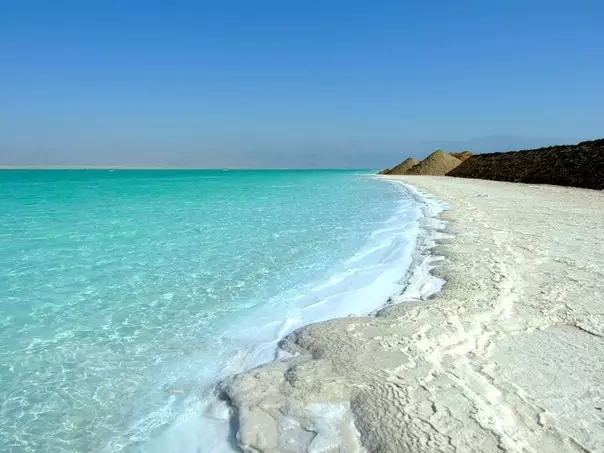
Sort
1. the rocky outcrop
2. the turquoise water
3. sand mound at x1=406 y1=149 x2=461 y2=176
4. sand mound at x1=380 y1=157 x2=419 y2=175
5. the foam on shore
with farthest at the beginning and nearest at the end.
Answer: sand mound at x1=380 y1=157 x2=419 y2=175 → sand mound at x1=406 y1=149 x2=461 y2=176 → the rocky outcrop → the turquoise water → the foam on shore

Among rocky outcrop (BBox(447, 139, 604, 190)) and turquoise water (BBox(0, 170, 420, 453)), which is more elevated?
rocky outcrop (BBox(447, 139, 604, 190))

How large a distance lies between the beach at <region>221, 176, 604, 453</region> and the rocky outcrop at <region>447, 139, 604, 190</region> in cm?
2644

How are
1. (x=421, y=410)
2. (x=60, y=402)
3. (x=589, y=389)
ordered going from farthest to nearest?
(x=60, y=402), (x=589, y=389), (x=421, y=410)

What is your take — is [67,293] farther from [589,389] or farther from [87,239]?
[589,389]

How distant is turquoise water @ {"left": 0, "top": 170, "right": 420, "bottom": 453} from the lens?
3334 millimetres

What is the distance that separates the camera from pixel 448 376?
Result: 356 centimetres

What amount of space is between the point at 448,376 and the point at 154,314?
377cm

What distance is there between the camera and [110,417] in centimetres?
340

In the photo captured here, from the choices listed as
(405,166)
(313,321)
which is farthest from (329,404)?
(405,166)

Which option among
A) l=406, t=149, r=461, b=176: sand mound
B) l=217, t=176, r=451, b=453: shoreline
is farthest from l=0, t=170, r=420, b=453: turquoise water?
l=406, t=149, r=461, b=176: sand mound

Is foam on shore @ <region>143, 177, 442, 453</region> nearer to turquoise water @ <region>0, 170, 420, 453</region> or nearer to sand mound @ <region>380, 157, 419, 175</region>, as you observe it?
turquoise water @ <region>0, 170, 420, 453</region>

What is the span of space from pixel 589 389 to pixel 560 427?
704 millimetres

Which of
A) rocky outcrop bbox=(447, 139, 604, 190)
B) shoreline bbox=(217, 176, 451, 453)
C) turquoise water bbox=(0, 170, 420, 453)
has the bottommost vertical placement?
turquoise water bbox=(0, 170, 420, 453)

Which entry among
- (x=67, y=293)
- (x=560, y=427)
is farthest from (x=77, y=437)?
(x=67, y=293)
